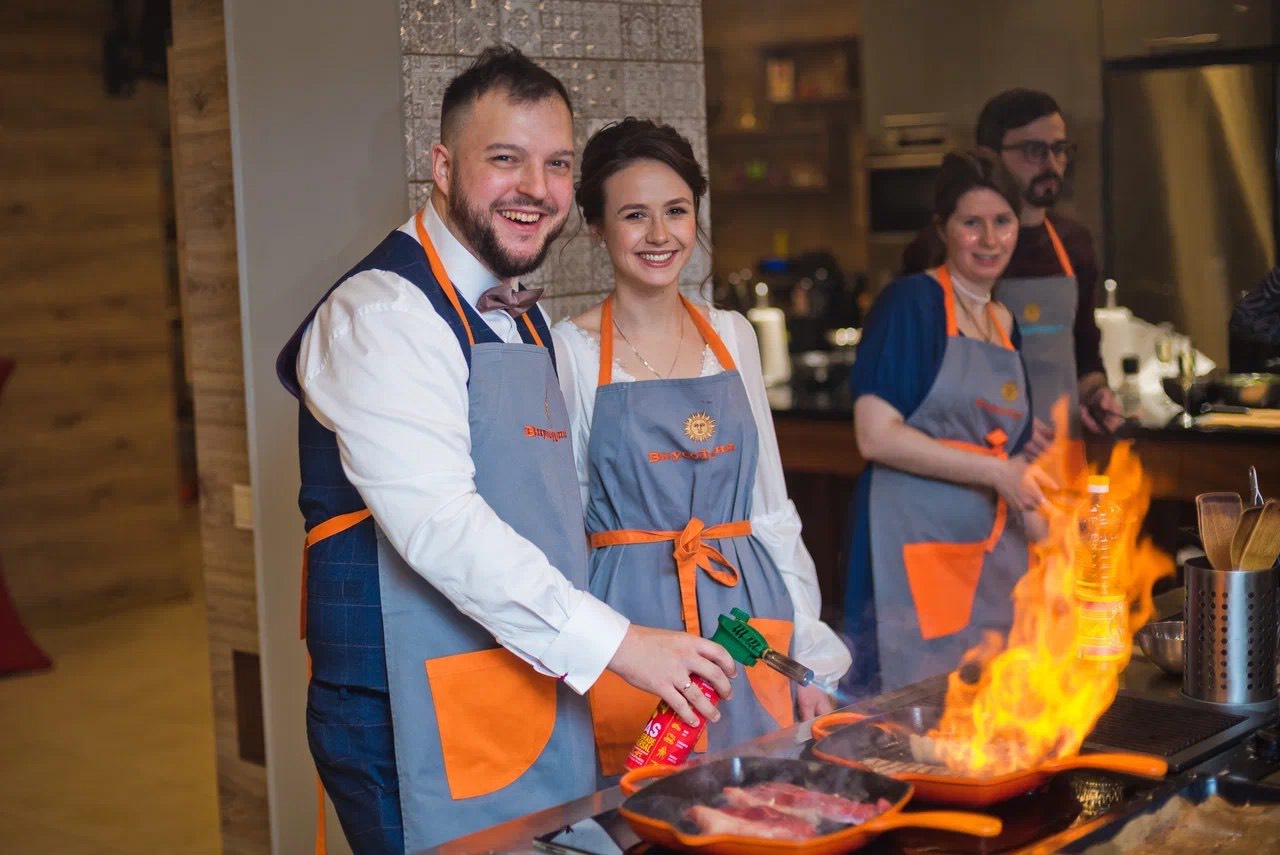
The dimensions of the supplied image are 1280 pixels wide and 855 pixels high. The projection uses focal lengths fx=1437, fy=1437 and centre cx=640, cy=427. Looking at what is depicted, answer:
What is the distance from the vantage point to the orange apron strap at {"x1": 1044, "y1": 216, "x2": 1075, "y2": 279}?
4.22 metres

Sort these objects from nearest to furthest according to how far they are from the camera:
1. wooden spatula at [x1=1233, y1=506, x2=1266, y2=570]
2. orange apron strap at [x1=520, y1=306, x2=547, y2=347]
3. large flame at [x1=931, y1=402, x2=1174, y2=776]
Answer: large flame at [x1=931, y1=402, x2=1174, y2=776] < wooden spatula at [x1=1233, y1=506, x2=1266, y2=570] < orange apron strap at [x1=520, y1=306, x2=547, y2=347]

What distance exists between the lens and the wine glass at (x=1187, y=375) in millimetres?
4618

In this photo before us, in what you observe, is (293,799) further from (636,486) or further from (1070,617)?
(1070,617)

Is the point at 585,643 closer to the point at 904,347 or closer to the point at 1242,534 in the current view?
the point at 1242,534

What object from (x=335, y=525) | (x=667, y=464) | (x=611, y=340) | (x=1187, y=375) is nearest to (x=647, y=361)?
(x=611, y=340)

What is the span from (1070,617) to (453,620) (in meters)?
0.90

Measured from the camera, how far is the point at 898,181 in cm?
704

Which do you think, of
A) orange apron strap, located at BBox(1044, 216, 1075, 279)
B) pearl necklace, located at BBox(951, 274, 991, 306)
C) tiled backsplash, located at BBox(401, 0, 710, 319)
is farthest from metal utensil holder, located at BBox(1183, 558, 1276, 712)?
orange apron strap, located at BBox(1044, 216, 1075, 279)

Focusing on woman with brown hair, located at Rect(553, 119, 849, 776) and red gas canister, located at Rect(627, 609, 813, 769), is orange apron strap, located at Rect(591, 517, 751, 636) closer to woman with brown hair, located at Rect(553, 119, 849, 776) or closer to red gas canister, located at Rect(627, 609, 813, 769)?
woman with brown hair, located at Rect(553, 119, 849, 776)

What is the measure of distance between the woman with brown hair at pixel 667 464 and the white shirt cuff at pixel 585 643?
0.52 m

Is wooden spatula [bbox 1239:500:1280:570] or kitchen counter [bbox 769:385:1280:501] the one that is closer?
wooden spatula [bbox 1239:500:1280:570]

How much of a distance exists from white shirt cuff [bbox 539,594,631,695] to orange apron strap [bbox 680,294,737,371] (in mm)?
797

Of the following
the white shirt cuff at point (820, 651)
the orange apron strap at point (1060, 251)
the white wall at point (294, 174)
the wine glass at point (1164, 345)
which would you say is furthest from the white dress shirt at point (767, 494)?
the wine glass at point (1164, 345)

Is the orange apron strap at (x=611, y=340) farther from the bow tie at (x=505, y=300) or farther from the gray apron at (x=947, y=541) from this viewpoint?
the gray apron at (x=947, y=541)
